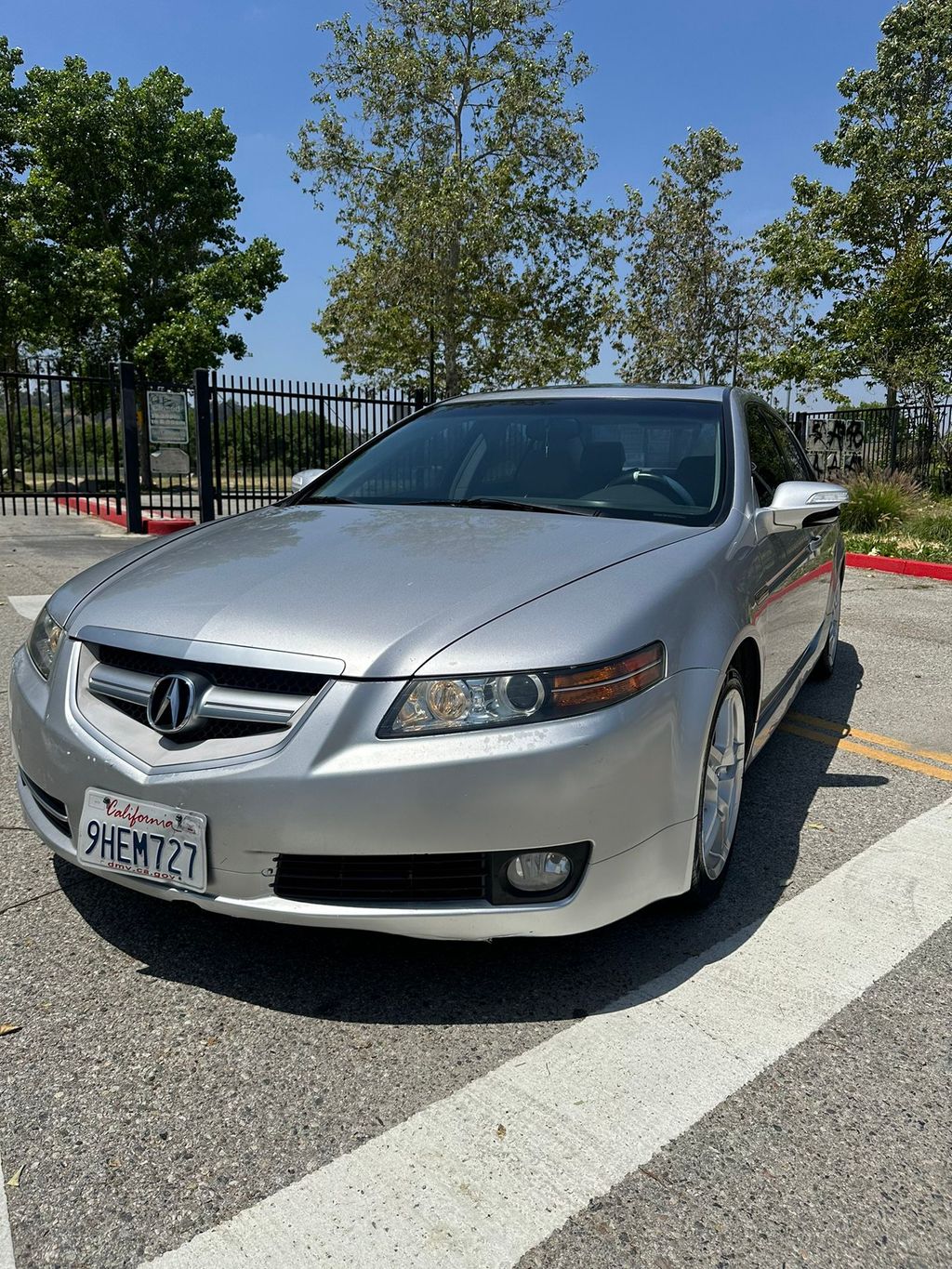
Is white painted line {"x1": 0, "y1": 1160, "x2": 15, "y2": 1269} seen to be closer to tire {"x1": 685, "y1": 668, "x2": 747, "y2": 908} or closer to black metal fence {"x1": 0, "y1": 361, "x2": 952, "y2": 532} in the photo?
tire {"x1": 685, "y1": 668, "x2": 747, "y2": 908}

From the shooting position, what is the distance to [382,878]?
2.09 m

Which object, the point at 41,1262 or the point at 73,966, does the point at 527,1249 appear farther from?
the point at 73,966

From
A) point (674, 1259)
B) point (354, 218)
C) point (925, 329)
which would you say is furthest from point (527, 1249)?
point (354, 218)

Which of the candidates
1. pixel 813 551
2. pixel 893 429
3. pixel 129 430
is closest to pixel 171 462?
pixel 129 430

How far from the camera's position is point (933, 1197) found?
171 cm

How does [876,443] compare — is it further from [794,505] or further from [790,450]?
[794,505]

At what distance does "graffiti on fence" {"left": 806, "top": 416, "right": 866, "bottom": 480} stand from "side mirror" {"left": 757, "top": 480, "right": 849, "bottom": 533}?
1525cm

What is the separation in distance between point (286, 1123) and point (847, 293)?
25.2 m

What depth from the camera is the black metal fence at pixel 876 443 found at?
17625 millimetres

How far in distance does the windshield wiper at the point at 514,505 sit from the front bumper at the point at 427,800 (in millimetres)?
1065

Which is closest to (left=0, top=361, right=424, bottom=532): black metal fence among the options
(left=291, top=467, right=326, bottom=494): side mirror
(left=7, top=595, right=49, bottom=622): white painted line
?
(left=7, top=595, right=49, bottom=622): white painted line

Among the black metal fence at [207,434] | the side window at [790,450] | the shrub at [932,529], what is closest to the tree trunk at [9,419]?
the black metal fence at [207,434]

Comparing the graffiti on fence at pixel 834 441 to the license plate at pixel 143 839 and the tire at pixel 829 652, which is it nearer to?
the tire at pixel 829 652

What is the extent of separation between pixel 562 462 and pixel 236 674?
1738 mm
